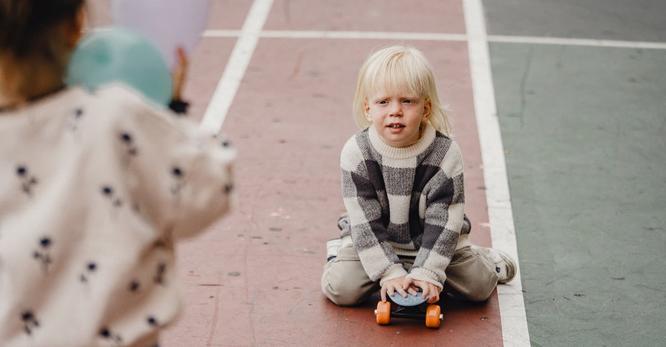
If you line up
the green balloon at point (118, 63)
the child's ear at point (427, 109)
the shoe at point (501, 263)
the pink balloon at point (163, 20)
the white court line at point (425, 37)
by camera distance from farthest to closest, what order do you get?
the white court line at point (425, 37)
the shoe at point (501, 263)
the child's ear at point (427, 109)
the pink balloon at point (163, 20)
the green balloon at point (118, 63)

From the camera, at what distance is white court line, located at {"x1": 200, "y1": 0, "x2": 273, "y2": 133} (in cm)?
751

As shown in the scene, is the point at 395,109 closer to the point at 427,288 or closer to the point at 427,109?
the point at 427,109

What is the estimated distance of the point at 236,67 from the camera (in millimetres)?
8516

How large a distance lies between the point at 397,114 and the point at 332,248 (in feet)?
2.76

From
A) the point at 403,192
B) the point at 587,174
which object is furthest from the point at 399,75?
the point at 587,174

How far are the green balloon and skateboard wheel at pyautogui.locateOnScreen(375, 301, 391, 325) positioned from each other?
97.2 inches

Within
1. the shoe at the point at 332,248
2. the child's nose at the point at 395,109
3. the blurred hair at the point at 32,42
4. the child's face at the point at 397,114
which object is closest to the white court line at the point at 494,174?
the shoe at the point at 332,248

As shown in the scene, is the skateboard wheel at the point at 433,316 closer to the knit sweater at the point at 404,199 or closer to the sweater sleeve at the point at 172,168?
the knit sweater at the point at 404,199

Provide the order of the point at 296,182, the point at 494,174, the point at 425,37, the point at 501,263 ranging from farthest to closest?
the point at 425,37, the point at 494,174, the point at 296,182, the point at 501,263

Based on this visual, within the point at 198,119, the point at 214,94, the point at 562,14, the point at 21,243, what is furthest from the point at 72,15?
the point at 562,14

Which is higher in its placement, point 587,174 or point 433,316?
point 587,174

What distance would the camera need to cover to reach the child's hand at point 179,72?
2889mm

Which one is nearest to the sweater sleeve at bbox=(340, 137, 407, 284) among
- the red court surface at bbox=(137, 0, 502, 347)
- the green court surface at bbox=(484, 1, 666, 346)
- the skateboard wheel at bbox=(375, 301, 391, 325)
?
the skateboard wheel at bbox=(375, 301, 391, 325)

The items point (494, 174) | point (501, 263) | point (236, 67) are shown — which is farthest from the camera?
point (236, 67)
